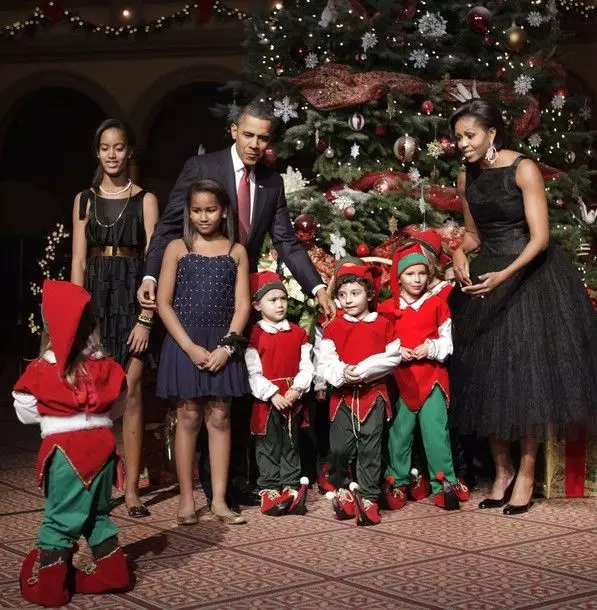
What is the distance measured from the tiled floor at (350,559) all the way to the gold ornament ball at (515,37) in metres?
3.42

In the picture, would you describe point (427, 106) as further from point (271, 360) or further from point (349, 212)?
point (271, 360)

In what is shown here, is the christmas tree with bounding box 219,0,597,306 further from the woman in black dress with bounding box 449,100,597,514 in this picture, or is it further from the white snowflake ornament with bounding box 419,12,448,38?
the woman in black dress with bounding box 449,100,597,514

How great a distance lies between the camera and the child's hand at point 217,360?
14.9 feet

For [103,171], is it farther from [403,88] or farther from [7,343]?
[7,343]

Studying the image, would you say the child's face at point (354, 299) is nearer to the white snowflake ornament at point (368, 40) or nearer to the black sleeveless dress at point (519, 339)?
the black sleeveless dress at point (519, 339)

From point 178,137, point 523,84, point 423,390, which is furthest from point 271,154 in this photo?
point 178,137

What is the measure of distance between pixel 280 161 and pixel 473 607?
463 cm

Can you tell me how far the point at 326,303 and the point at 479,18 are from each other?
295 centimetres

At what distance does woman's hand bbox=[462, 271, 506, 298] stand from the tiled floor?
0.96 meters

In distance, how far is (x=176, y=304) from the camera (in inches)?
185

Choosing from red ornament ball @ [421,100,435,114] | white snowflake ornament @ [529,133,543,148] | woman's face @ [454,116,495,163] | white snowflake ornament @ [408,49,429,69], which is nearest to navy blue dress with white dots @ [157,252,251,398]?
woman's face @ [454,116,495,163]

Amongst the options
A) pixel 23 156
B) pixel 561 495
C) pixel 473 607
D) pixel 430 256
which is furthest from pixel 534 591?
pixel 23 156

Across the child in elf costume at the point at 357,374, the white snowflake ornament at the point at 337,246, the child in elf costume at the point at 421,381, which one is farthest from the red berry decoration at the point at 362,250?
the child in elf costume at the point at 357,374

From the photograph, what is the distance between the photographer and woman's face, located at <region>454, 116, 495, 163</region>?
4.84m
